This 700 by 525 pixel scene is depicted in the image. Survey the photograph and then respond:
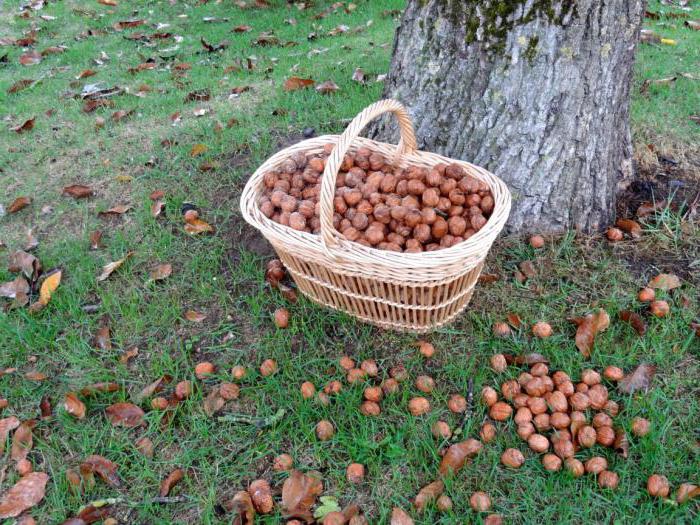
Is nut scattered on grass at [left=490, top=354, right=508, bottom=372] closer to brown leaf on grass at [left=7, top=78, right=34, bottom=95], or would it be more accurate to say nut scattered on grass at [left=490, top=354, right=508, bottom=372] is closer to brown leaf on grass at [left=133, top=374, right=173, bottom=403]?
brown leaf on grass at [left=133, top=374, right=173, bottom=403]

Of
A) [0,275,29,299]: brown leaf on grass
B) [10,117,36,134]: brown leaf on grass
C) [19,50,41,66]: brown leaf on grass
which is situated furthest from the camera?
[19,50,41,66]: brown leaf on grass

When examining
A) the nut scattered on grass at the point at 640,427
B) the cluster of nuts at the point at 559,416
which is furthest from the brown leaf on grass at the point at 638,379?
the nut scattered on grass at the point at 640,427

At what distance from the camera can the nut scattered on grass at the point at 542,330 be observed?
2.19 metres

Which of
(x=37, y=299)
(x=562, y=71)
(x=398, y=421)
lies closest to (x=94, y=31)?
(x=37, y=299)

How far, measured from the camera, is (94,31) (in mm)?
5598

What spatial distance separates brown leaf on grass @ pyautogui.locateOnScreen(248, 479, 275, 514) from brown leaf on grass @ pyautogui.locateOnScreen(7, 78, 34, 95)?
428 cm

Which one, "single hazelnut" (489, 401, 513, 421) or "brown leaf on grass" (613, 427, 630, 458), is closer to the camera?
"brown leaf on grass" (613, 427, 630, 458)

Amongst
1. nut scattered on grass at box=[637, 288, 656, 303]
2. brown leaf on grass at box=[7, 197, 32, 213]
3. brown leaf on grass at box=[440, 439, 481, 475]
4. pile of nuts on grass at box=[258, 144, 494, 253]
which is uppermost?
pile of nuts on grass at box=[258, 144, 494, 253]

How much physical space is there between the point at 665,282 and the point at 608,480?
100 centimetres

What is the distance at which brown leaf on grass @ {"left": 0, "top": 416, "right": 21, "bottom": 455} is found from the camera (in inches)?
Result: 79.5

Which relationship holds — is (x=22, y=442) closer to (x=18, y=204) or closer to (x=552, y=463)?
(x=18, y=204)

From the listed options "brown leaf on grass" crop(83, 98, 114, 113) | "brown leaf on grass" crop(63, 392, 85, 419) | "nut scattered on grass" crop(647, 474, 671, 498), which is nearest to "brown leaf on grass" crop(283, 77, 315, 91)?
"brown leaf on grass" crop(83, 98, 114, 113)

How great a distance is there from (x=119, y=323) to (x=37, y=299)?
1.61ft

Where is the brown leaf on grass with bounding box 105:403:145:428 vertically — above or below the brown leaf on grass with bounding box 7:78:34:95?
below
